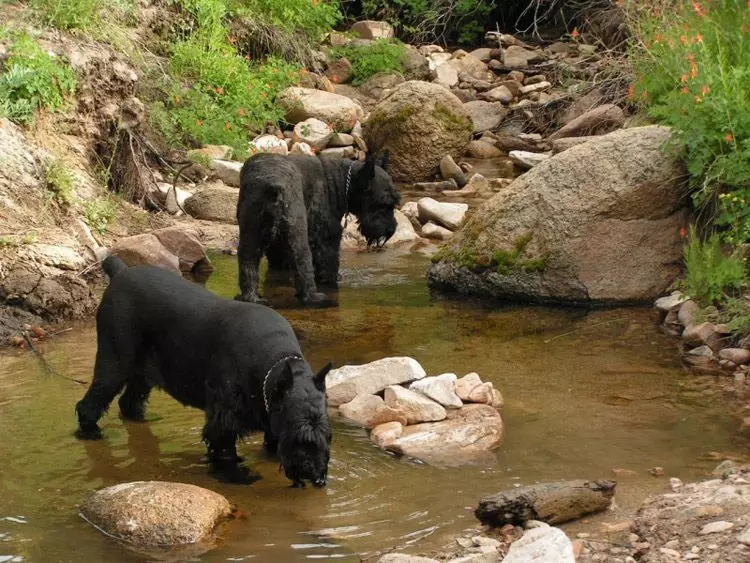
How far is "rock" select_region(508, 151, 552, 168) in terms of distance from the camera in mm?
17312

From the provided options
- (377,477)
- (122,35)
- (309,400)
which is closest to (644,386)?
(377,477)

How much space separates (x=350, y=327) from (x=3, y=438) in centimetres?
362

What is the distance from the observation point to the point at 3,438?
6.76 metres

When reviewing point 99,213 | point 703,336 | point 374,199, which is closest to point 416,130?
point 374,199

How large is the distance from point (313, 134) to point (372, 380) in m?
10.4

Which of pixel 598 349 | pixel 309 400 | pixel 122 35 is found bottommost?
pixel 598 349

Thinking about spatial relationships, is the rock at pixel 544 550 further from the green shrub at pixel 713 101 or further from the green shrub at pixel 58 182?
the green shrub at pixel 58 182

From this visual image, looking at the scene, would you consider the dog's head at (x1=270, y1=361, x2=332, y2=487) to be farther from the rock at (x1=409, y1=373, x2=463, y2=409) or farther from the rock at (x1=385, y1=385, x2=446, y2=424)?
the rock at (x1=409, y1=373, x2=463, y2=409)

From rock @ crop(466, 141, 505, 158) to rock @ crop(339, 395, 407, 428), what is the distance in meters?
11.7

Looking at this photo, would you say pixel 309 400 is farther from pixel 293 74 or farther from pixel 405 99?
pixel 293 74

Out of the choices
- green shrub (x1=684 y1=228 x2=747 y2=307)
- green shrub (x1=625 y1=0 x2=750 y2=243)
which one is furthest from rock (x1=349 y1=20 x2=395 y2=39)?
green shrub (x1=684 y1=228 x2=747 y2=307)

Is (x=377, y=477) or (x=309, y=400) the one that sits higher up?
(x=309, y=400)

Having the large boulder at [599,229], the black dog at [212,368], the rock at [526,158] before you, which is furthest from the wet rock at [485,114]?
the black dog at [212,368]

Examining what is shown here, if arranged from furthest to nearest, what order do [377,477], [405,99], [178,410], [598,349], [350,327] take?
[405,99], [350,327], [598,349], [178,410], [377,477]
